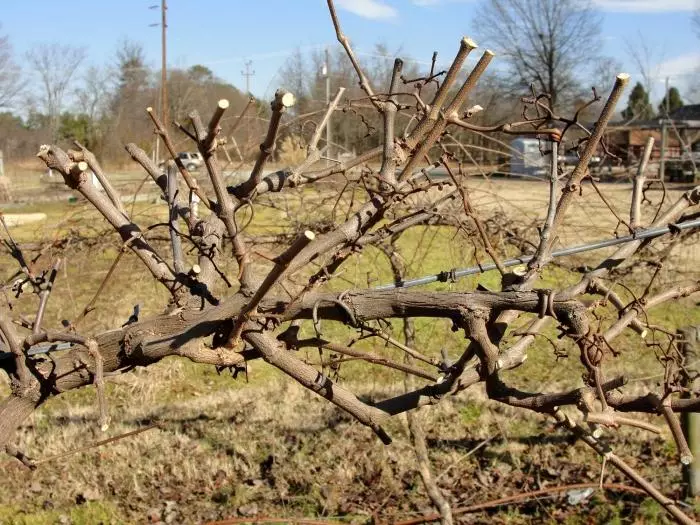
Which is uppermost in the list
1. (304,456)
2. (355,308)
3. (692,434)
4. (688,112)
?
(688,112)

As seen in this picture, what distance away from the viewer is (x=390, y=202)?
1.71 m

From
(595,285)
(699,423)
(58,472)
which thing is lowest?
(58,472)

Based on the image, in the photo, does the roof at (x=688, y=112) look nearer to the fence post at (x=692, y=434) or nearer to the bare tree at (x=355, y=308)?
the fence post at (x=692, y=434)

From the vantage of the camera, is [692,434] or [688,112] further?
[688,112]

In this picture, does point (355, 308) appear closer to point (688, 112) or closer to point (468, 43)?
point (468, 43)

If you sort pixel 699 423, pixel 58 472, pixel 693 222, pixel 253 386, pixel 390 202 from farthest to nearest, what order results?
pixel 253 386 < pixel 58 472 < pixel 699 423 < pixel 693 222 < pixel 390 202

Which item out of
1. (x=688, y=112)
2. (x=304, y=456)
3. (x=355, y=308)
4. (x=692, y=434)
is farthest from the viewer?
(x=688, y=112)

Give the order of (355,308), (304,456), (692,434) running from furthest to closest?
(304,456) → (692,434) → (355,308)

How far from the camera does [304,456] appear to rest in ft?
16.9

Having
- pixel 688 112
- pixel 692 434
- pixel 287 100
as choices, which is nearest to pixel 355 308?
pixel 287 100

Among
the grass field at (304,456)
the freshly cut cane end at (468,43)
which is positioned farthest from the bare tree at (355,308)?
the grass field at (304,456)

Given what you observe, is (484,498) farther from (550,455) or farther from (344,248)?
(344,248)

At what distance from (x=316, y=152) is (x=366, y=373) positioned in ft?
15.7

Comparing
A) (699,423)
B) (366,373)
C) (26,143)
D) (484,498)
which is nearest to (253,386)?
(366,373)
